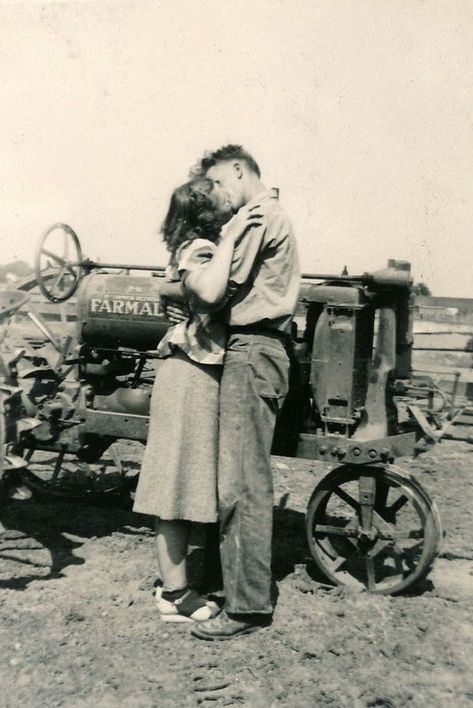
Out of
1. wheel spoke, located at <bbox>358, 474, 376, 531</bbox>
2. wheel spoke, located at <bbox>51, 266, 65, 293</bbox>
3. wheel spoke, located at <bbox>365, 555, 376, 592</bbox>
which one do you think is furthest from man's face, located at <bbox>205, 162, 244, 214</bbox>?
wheel spoke, located at <bbox>365, 555, 376, 592</bbox>

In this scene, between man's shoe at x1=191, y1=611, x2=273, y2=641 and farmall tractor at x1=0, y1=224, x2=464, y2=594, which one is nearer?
man's shoe at x1=191, y1=611, x2=273, y2=641

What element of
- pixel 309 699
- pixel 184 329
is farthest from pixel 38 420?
pixel 309 699

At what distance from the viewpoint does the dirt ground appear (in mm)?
2951

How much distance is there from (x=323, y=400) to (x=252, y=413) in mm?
588

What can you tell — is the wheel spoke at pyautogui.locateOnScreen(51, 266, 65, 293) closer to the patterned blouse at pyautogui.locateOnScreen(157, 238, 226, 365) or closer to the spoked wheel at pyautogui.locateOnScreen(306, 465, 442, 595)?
the patterned blouse at pyautogui.locateOnScreen(157, 238, 226, 365)

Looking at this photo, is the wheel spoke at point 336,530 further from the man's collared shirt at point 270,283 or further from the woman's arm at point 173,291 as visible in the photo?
the woman's arm at point 173,291

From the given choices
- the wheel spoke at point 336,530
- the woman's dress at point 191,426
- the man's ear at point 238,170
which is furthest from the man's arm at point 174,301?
the wheel spoke at point 336,530

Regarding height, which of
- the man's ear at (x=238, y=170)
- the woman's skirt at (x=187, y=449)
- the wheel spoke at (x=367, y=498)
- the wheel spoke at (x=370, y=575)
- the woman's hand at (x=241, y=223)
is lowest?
the wheel spoke at (x=370, y=575)

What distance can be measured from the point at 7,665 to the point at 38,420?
4.84 ft

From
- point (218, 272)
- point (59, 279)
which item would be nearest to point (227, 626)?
point (218, 272)

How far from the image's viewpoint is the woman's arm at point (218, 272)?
3211 millimetres

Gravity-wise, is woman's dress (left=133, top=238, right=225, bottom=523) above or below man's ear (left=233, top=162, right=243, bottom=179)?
below

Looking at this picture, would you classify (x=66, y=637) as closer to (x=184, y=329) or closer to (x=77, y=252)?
(x=184, y=329)

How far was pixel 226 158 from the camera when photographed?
3.67 metres
